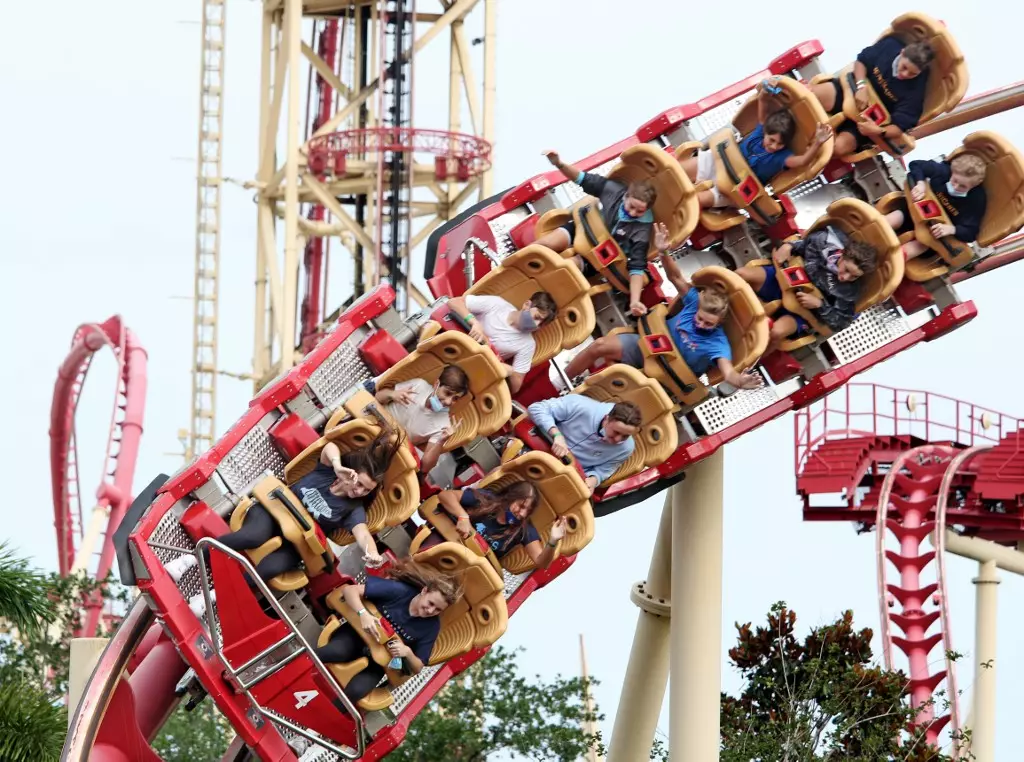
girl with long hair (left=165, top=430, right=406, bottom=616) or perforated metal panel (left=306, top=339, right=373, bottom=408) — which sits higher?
perforated metal panel (left=306, top=339, right=373, bottom=408)

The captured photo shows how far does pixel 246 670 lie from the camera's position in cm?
854

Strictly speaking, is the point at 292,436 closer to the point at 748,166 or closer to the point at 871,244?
the point at 748,166

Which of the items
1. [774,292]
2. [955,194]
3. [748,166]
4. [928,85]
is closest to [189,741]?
[774,292]

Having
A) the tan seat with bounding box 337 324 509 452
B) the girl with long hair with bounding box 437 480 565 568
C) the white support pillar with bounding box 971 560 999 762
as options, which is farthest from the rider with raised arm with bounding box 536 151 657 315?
the white support pillar with bounding box 971 560 999 762

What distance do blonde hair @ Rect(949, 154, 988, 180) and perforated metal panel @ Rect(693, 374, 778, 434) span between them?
50.6 inches

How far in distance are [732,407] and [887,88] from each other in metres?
1.60

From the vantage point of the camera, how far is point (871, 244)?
9.41m

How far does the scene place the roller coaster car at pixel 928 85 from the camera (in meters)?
9.53

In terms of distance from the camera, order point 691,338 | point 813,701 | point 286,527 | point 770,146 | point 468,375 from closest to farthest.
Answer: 1. point 286,527
2. point 468,375
3. point 691,338
4. point 770,146
5. point 813,701

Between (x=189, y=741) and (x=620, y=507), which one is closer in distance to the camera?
(x=620, y=507)

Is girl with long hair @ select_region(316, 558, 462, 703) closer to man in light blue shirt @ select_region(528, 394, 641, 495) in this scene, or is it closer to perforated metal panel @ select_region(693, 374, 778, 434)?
man in light blue shirt @ select_region(528, 394, 641, 495)

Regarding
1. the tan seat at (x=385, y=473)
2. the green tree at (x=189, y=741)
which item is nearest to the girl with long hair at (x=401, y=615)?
the tan seat at (x=385, y=473)

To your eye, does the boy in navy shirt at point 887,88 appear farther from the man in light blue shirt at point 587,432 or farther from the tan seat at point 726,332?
the man in light blue shirt at point 587,432

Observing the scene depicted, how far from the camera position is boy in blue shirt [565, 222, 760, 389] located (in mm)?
9180
